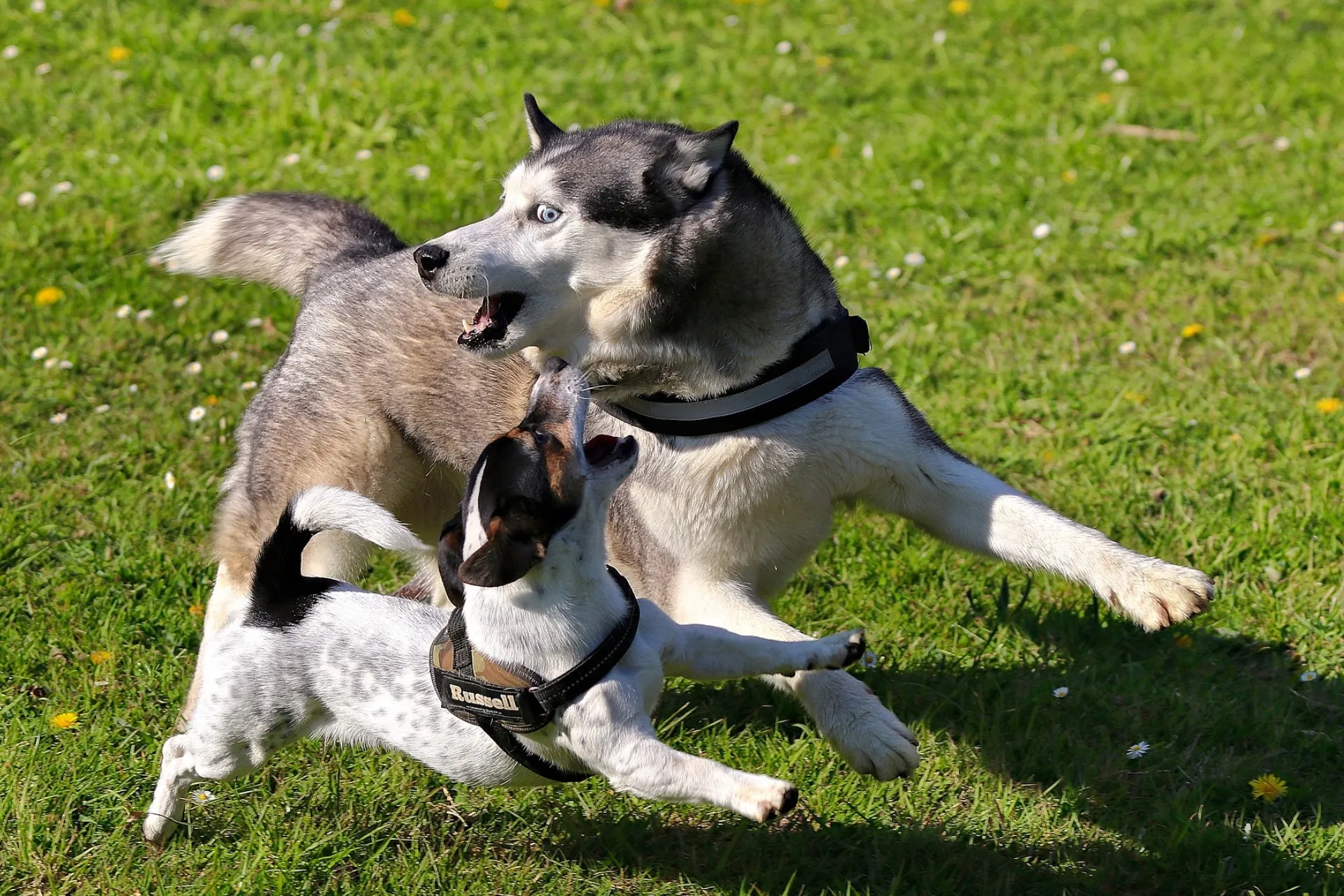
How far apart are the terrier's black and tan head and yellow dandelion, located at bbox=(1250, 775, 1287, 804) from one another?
1731 millimetres

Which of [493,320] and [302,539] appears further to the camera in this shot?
[493,320]

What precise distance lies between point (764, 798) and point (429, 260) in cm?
144

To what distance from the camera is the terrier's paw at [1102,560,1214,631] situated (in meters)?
3.08

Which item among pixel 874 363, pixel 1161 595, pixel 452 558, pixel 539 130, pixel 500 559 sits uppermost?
pixel 539 130

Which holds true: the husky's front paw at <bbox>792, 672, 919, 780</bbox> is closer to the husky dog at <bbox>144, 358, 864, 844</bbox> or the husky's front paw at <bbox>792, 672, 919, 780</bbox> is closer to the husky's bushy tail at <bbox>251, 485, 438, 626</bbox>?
the husky dog at <bbox>144, 358, 864, 844</bbox>

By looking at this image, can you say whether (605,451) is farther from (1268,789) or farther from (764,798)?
(1268,789)

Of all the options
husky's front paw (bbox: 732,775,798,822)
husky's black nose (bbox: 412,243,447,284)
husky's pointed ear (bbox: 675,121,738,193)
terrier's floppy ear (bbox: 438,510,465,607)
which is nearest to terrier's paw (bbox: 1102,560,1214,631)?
husky's front paw (bbox: 732,775,798,822)

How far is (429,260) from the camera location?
3158 mm

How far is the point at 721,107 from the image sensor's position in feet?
23.5

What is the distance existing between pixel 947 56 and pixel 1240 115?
1554 mm

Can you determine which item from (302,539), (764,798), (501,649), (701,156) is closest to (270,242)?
(302,539)

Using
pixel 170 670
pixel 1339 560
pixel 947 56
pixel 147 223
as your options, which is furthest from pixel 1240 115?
pixel 170 670

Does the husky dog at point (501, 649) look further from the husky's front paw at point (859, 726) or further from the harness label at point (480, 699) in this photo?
the husky's front paw at point (859, 726)

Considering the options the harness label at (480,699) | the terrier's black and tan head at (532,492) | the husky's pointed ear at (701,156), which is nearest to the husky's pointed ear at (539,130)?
the husky's pointed ear at (701,156)
